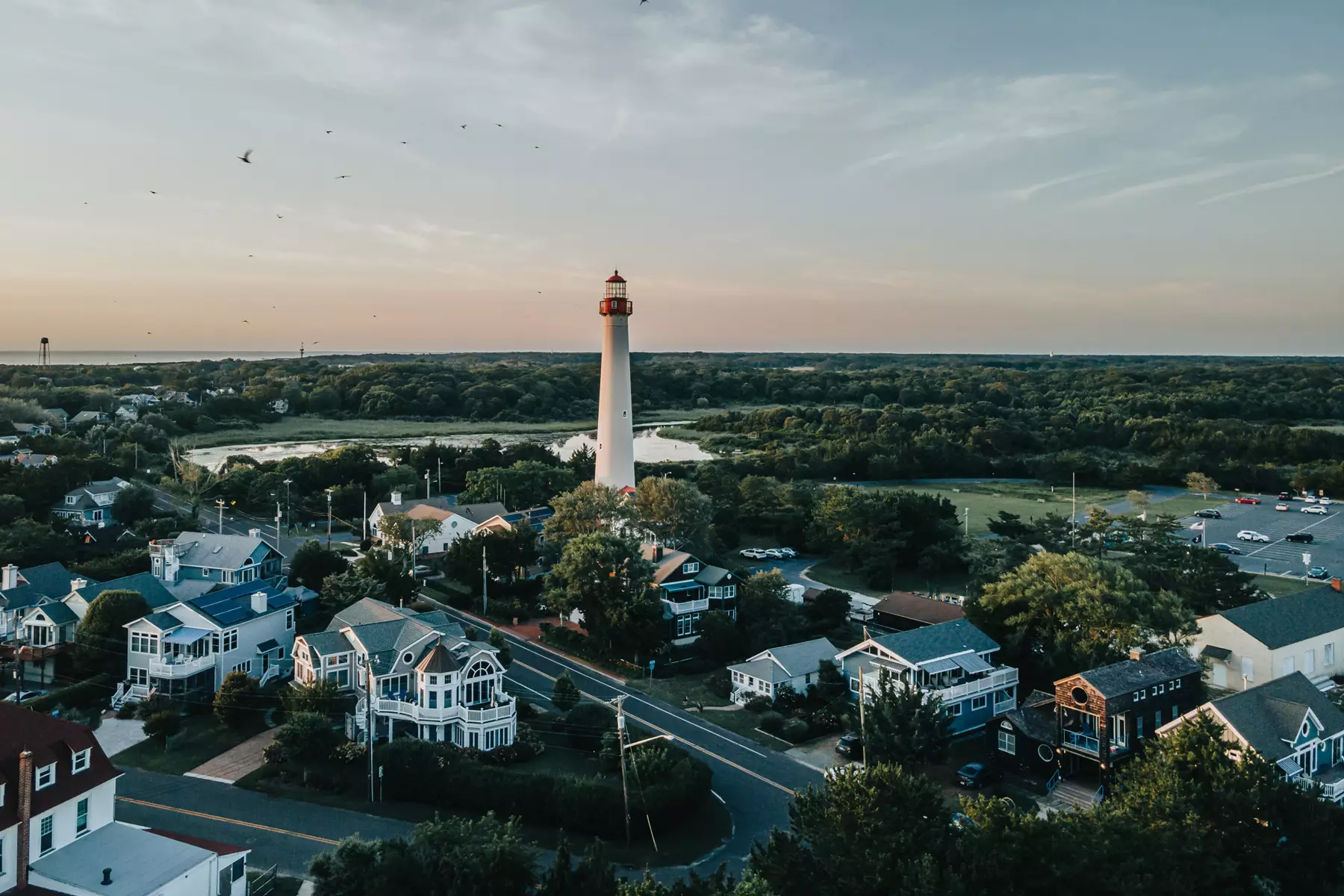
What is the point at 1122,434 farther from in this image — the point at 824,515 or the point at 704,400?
the point at 704,400

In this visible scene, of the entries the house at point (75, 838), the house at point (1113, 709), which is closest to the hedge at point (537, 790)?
the house at point (75, 838)

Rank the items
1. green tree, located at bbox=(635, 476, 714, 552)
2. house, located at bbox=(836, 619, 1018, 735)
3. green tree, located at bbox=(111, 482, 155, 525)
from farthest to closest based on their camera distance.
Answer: green tree, located at bbox=(111, 482, 155, 525), green tree, located at bbox=(635, 476, 714, 552), house, located at bbox=(836, 619, 1018, 735)

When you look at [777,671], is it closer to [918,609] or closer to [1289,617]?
[918,609]

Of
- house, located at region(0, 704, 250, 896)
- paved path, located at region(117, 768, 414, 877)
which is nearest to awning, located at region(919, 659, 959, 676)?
paved path, located at region(117, 768, 414, 877)

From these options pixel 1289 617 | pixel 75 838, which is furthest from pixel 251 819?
pixel 1289 617

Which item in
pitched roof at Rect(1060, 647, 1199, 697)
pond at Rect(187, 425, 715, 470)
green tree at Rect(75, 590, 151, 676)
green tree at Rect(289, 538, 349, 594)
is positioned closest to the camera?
pitched roof at Rect(1060, 647, 1199, 697)

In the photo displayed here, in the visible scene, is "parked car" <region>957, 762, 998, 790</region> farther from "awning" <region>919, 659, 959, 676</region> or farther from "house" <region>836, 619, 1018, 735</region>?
"awning" <region>919, 659, 959, 676</region>

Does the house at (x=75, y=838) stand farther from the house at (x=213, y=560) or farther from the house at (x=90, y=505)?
the house at (x=90, y=505)
